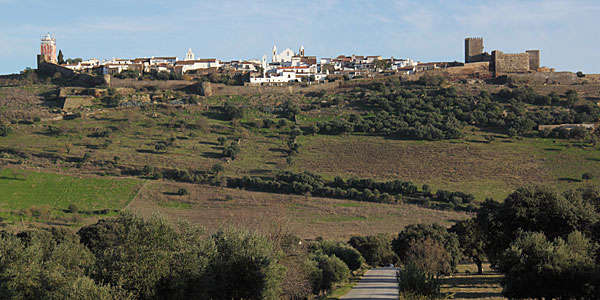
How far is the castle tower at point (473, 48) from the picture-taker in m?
78.8

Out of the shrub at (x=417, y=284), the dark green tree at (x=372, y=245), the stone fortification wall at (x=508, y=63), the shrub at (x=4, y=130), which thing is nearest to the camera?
the shrub at (x=417, y=284)

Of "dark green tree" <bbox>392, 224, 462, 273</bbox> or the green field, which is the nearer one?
"dark green tree" <bbox>392, 224, 462, 273</bbox>

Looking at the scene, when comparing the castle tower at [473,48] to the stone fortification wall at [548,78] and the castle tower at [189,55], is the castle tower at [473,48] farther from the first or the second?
the castle tower at [189,55]

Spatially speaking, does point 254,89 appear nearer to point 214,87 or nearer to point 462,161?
point 214,87

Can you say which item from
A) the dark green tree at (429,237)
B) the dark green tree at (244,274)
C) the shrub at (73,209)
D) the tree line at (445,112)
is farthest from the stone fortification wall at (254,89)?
the dark green tree at (244,274)

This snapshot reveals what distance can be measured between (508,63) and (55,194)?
2189 inches

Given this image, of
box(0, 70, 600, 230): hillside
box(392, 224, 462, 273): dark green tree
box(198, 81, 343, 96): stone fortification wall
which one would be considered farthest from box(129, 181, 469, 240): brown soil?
box(198, 81, 343, 96): stone fortification wall

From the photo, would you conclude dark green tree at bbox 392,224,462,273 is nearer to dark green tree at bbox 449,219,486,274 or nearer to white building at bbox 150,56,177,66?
dark green tree at bbox 449,219,486,274

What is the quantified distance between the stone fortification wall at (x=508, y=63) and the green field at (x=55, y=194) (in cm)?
4854

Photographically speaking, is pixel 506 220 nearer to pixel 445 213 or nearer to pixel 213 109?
pixel 445 213

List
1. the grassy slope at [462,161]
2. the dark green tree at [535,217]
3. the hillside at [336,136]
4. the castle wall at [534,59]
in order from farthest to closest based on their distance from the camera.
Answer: the castle wall at [534,59], the hillside at [336,136], the grassy slope at [462,161], the dark green tree at [535,217]

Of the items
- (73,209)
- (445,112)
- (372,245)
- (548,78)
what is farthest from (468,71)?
(73,209)

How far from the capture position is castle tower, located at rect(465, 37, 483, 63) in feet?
258

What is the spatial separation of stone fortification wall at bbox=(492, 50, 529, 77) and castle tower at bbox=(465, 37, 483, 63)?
11.2 ft
